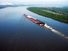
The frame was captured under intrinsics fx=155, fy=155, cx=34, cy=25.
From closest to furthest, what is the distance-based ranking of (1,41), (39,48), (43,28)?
1. (39,48)
2. (1,41)
3. (43,28)

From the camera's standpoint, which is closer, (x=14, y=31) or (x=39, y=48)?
(x=39, y=48)

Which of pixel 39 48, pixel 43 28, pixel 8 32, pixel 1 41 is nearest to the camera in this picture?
pixel 39 48

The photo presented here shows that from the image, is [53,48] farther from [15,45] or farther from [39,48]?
[15,45]

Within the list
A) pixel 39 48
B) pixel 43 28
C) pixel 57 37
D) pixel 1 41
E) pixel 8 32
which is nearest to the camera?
pixel 39 48

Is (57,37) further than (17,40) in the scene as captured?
Yes

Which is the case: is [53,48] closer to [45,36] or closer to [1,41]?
[45,36]

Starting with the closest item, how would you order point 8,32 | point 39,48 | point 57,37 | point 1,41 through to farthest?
point 39,48 → point 1,41 → point 57,37 → point 8,32

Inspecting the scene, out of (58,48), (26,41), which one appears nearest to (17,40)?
(26,41)

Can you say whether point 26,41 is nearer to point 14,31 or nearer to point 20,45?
point 20,45

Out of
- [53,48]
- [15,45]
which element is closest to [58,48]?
[53,48]
